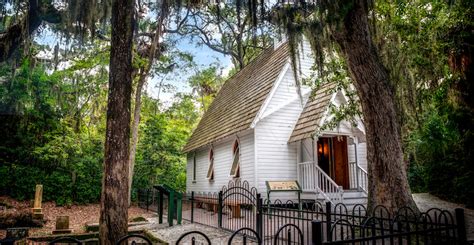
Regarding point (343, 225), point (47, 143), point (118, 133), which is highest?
point (47, 143)

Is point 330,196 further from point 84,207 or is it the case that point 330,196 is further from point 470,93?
point 84,207

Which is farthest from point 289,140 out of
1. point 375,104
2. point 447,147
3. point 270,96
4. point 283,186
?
point 375,104

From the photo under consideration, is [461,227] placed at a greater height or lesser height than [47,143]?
lesser

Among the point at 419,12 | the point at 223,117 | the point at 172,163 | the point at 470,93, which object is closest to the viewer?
the point at 419,12

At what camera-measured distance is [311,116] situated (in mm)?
13828

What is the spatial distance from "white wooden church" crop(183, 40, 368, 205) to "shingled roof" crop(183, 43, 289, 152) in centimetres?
7

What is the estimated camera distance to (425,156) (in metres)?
15.7

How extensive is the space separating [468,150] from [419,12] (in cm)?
635

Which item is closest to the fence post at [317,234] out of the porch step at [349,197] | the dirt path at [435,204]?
the dirt path at [435,204]

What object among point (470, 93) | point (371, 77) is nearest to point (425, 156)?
point (470, 93)

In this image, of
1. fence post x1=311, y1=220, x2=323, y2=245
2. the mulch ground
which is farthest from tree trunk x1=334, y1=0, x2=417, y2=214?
the mulch ground

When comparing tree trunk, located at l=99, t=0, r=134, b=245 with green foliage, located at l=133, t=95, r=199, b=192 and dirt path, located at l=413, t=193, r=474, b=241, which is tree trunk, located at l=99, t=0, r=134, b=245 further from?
green foliage, located at l=133, t=95, r=199, b=192

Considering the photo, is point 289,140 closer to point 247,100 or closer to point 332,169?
point 332,169

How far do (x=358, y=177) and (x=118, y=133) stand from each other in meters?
10.8
